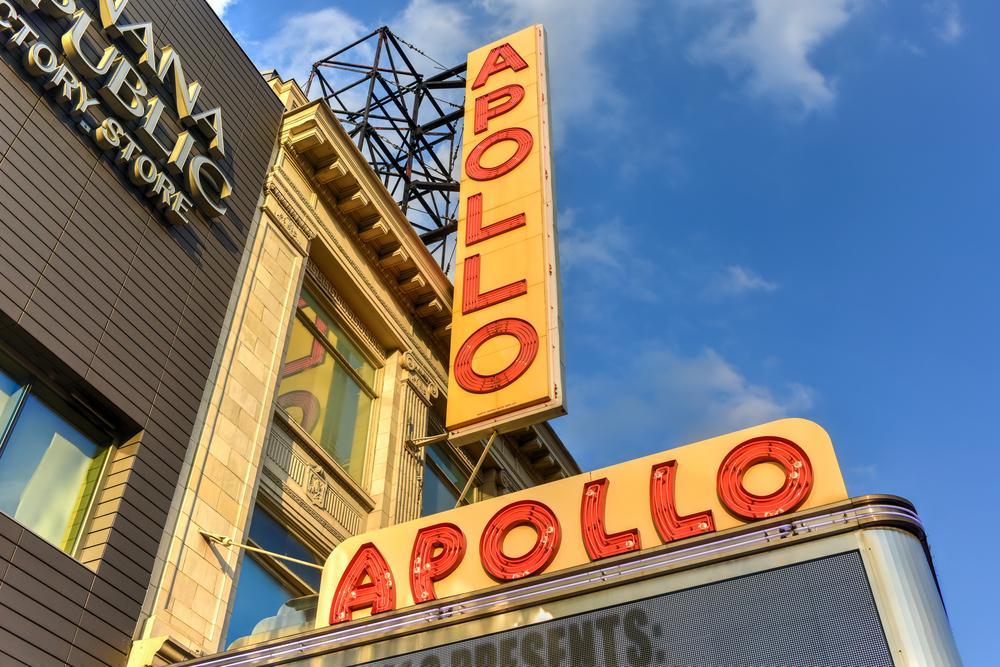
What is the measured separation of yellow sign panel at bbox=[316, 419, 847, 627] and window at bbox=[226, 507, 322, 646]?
327cm

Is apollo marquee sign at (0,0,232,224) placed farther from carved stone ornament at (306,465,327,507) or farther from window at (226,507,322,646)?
window at (226,507,322,646)

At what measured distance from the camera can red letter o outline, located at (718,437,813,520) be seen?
918 cm

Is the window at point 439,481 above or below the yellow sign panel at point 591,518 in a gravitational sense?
above

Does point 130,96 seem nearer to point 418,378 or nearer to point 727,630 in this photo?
point 418,378

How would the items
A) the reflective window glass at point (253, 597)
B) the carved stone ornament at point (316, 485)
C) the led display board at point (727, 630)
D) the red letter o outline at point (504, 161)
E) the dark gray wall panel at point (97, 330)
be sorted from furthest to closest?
the red letter o outline at point (504, 161)
the carved stone ornament at point (316, 485)
the reflective window glass at point (253, 597)
the dark gray wall panel at point (97, 330)
the led display board at point (727, 630)

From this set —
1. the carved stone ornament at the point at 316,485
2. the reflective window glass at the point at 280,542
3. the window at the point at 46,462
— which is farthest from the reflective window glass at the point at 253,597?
the window at the point at 46,462

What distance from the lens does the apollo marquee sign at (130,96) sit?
12609 mm

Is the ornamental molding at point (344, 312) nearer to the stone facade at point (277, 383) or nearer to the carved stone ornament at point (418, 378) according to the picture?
the stone facade at point (277, 383)

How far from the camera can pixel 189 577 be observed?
12.6 m

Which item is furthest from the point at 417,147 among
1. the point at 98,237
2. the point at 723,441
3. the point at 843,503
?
the point at 843,503

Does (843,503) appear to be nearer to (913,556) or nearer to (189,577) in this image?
(913,556)

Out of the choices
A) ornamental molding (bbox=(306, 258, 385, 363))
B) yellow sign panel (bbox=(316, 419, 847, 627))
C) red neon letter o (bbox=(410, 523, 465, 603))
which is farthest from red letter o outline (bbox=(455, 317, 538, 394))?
ornamental molding (bbox=(306, 258, 385, 363))

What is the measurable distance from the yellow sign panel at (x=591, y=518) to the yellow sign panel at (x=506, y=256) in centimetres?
308

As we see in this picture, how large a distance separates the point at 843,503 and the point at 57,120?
1132 cm
